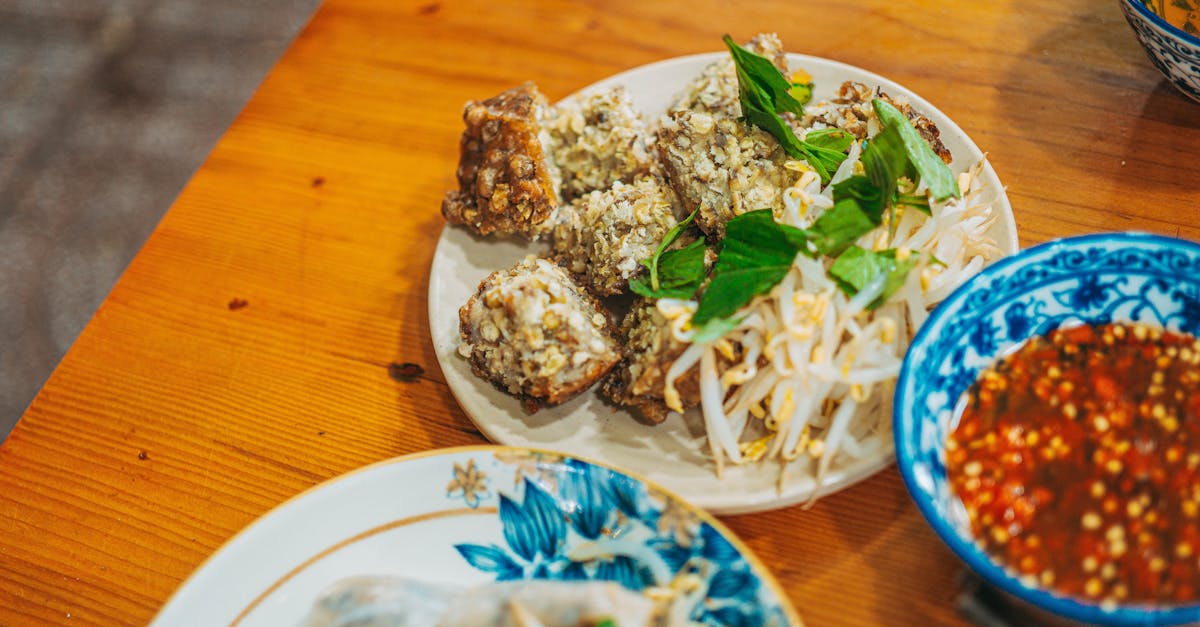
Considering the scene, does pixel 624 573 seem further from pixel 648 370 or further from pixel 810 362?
pixel 810 362

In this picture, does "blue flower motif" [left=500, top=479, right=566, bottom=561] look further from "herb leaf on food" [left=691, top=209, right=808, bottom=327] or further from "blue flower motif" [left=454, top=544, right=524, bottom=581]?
"herb leaf on food" [left=691, top=209, right=808, bottom=327]

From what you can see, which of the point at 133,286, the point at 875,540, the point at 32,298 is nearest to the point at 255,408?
the point at 133,286

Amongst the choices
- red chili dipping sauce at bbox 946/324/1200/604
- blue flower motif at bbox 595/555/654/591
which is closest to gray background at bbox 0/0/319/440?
blue flower motif at bbox 595/555/654/591

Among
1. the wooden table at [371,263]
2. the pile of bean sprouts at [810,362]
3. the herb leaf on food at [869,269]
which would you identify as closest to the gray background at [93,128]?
the wooden table at [371,263]

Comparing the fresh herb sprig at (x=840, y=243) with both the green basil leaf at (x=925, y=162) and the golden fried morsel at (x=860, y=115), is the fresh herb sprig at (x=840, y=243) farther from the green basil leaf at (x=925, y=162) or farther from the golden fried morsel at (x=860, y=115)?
the golden fried morsel at (x=860, y=115)

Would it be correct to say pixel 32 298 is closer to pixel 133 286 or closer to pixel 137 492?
pixel 133 286

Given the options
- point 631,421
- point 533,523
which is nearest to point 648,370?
point 631,421
